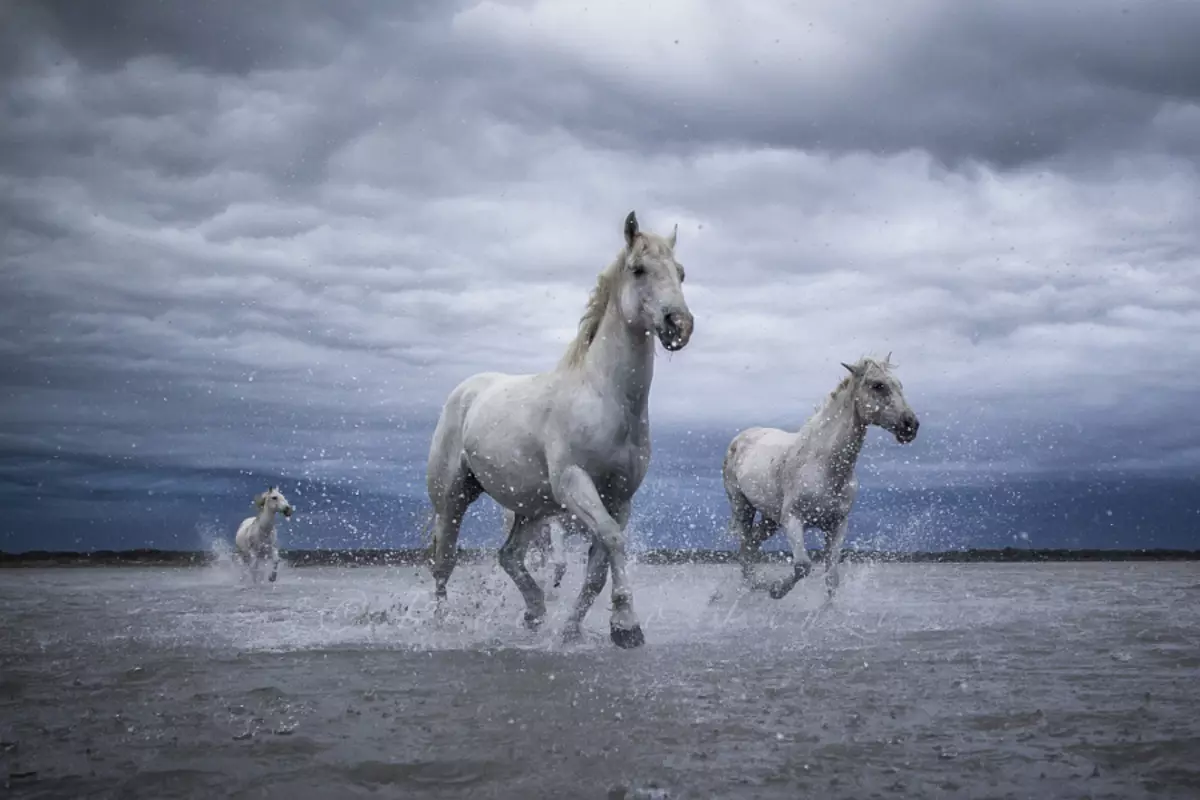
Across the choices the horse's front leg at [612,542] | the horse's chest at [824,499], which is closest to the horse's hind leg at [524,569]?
the horse's front leg at [612,542]

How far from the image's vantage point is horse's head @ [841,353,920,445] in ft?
32.3

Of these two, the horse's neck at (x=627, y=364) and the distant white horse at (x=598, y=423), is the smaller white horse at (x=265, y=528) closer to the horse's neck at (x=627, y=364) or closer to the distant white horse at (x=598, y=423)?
the distant white horse at (x=598, y=423)

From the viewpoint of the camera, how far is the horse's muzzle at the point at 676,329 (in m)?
5.96

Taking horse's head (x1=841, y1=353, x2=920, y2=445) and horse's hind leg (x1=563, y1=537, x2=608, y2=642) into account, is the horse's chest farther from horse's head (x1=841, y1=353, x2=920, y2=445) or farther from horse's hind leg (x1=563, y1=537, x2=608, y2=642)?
horse's hind leg (x1=563, y1=537, x2=608, y2=642)

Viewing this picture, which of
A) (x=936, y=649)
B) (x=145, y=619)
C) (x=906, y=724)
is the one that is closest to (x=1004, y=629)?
(x=936, y=649)

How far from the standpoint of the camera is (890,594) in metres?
12.8

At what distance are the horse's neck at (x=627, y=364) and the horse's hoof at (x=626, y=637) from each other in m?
1.38

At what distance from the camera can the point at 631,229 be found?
6504 mm

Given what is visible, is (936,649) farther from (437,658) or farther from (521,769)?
(521,769)

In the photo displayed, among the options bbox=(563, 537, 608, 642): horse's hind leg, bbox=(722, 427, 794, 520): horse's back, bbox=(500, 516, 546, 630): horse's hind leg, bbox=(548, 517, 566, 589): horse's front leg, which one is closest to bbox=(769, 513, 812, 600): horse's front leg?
bbox=(722, 427, 794, 520): horse's back

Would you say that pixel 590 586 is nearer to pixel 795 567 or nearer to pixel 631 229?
pixel 631 229

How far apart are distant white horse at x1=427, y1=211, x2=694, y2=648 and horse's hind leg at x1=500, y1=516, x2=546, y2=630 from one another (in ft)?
0.08

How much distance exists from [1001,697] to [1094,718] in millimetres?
528

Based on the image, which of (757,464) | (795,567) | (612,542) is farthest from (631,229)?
(757,464)
